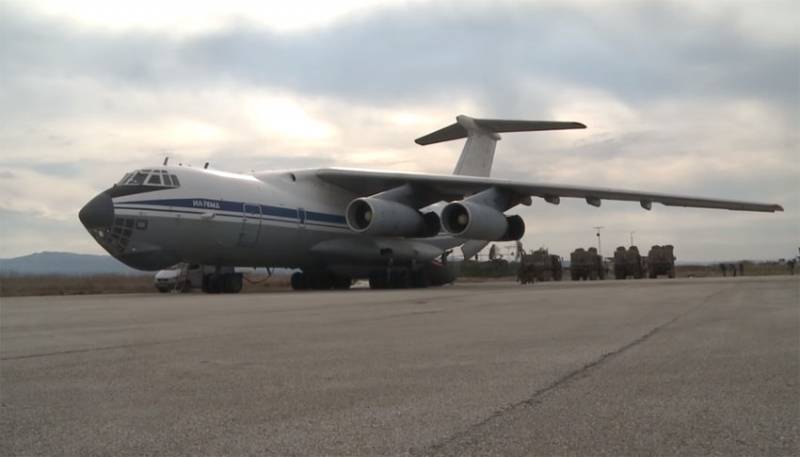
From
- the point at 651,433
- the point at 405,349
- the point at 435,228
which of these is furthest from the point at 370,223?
the point at 651,433

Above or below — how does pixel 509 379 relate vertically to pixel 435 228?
below

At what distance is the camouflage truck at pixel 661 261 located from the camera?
35.4 m

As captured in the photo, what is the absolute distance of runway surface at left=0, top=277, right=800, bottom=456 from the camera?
10.2 feet

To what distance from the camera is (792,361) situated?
512 cm

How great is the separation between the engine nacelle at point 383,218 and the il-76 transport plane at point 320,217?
3 cm

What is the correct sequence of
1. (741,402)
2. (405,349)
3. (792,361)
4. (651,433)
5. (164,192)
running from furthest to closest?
(164,192) < (405,349) < (792,361) < (741,402) < (651,433)

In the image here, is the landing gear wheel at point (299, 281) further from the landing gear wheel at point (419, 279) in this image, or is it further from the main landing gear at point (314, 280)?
the landing gear wheel at point (419, 279)

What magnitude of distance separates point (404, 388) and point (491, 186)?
58.1 ft

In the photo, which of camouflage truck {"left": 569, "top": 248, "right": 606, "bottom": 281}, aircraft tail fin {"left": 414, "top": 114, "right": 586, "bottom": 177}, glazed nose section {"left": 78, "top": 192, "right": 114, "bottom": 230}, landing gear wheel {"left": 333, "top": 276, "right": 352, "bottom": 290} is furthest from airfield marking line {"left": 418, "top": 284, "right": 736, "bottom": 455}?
camouflage truck {"left": 569, "top": 248, "right": 606, "bottom": 281}

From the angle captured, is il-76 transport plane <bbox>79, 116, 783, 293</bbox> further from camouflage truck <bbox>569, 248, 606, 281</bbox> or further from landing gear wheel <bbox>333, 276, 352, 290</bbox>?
camouflage truck <bbox>569, 248, 606, 281</bbox>

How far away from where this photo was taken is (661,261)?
116 ft

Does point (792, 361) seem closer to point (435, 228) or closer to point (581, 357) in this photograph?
point (581, 357)

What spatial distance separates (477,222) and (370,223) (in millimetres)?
3010

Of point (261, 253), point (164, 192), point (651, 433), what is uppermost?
point (164, 192)
